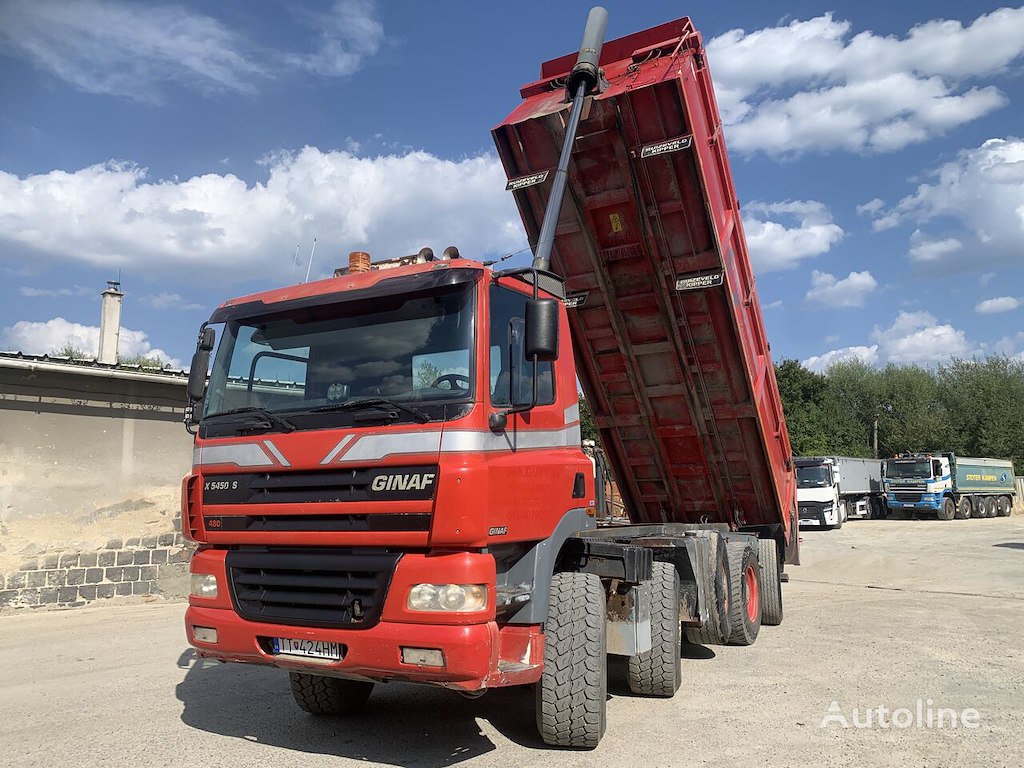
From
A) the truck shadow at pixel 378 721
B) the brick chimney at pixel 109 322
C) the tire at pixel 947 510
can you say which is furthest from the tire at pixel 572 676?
the tire at pixel 947 510

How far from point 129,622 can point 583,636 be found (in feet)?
24.2

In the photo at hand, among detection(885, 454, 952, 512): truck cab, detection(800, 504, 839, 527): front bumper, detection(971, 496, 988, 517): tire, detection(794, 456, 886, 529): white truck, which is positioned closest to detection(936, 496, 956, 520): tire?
detection(885, 454, 952, 512): truck cab

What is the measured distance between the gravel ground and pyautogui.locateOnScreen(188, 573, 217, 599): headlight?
93 cm

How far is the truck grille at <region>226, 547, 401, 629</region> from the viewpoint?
3990mm

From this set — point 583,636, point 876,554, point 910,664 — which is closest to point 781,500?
point 910,664

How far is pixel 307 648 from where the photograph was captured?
13.6 feet

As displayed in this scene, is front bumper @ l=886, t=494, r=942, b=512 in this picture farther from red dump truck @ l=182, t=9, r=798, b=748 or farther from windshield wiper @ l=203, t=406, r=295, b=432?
windshield wiper @ l=203, t=406, r=295, b=432

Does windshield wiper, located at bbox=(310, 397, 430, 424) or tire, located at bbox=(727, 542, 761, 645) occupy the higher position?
windshield wiper, located at bbox=(310, 397, 430, 424)

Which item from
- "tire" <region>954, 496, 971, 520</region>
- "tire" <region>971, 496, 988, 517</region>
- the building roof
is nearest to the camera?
the building roof

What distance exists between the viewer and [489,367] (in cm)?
419

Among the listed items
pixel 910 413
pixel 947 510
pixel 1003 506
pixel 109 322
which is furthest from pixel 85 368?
pixel 910 413

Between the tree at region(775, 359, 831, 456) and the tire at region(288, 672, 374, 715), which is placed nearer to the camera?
the tire at region(288, 672, 374, 715)

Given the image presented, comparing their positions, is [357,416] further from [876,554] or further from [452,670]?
[876,554]

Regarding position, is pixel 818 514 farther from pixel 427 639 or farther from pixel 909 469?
pixel 427 639
